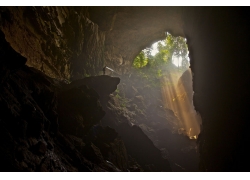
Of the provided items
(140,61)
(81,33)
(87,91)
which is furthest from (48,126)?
(140,61)

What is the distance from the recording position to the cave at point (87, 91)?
18.1 feet

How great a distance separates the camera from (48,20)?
445 inches

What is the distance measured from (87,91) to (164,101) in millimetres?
22932

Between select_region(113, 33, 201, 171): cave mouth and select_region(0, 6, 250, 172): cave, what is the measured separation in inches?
215

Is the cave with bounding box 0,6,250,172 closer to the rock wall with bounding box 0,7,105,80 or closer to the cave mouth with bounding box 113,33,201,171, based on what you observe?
the rock wall with bounding box 0,7,105,80

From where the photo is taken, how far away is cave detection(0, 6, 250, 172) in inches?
217

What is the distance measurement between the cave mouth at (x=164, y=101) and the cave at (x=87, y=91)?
5.46 m


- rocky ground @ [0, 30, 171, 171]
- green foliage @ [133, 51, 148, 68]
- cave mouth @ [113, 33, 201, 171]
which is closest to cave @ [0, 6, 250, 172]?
rocky ground @ [0, 30, 171, 171]

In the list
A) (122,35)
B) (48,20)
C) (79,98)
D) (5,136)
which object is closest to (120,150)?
(79,98)

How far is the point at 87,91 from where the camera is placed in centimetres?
1011

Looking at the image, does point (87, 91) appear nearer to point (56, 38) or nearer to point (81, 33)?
point (56, 38)

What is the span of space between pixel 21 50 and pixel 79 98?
370 cm

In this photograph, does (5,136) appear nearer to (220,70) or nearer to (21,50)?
(21,50)

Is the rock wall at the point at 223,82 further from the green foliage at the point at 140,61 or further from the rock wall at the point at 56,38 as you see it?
the green foliage at the point at 140,61
